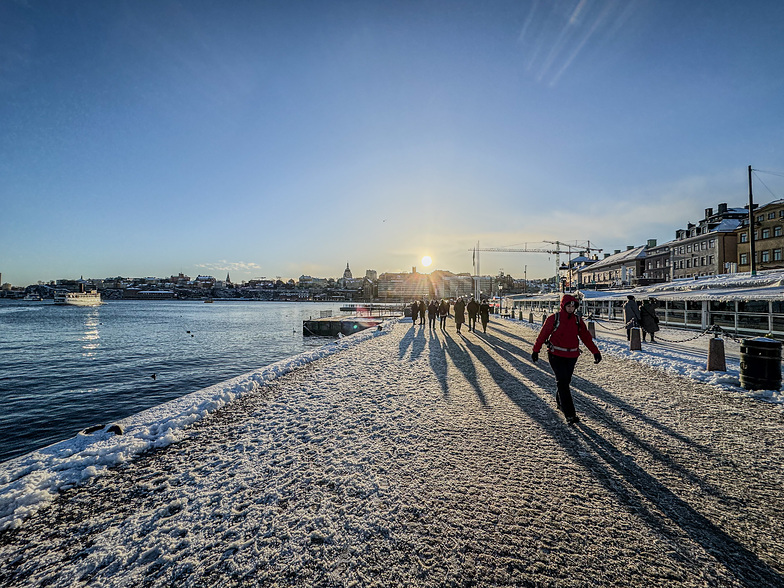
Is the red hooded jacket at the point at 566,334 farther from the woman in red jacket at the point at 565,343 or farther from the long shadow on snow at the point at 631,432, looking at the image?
the long shadow on snow at the point at 631,432

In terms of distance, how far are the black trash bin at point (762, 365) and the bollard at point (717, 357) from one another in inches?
59.0

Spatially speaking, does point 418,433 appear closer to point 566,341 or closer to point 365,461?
point 365,461

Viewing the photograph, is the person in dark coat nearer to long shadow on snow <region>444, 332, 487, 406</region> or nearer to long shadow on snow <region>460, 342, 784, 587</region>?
long shadow on snow <region>444, 332, 487, 406</region>

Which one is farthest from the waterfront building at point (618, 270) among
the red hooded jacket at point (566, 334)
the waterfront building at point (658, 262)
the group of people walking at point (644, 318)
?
the red hooded jacket at point (566, 334)

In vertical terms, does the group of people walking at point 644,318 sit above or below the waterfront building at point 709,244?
below

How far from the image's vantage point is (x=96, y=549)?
9.64ft

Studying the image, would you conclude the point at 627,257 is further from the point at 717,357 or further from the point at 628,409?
the point at 628,409

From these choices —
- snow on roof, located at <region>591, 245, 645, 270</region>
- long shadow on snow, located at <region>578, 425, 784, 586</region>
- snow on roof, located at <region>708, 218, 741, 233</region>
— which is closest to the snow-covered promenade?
long shadow on snow, located at <region>578, 425, 784, 586</region>

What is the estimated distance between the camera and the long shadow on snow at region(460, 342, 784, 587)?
8.71ft

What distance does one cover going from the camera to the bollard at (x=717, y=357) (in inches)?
354

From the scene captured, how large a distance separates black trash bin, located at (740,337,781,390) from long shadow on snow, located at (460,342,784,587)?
4.78 m

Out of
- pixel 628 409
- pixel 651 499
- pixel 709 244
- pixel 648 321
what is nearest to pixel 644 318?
pixel 648 321

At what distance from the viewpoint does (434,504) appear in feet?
11.5

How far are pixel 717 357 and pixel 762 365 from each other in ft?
5.67
